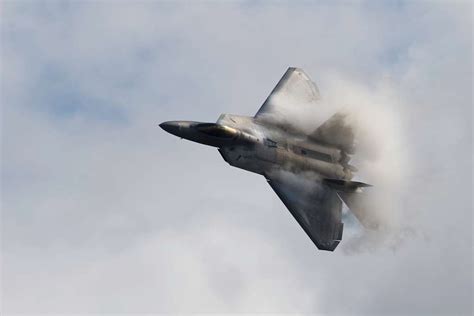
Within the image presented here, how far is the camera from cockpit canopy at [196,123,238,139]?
2751 inches

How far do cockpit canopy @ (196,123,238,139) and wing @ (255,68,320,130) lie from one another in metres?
4.96

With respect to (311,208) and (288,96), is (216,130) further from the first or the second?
(288,96)

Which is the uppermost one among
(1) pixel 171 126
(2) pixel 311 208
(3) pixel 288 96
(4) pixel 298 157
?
(3) pixel 288 96

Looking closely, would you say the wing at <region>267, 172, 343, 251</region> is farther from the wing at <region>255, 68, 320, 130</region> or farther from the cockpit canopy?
the wing at <region>255, 68, 320, 130</region>

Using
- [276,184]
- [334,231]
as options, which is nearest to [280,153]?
[276,184]

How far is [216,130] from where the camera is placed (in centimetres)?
6994

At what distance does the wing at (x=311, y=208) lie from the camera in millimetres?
72312

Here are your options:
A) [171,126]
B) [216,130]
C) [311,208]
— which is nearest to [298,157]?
[311,208]

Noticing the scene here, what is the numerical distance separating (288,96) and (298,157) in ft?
23.9

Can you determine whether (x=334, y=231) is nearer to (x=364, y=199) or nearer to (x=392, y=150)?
(x=364, y=199)

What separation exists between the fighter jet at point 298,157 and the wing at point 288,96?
3.9 inches

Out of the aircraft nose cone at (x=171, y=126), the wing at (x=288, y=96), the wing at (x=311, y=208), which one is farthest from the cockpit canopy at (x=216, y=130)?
the wing at (x=288, y=96)

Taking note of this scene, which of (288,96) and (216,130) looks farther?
(288,96)

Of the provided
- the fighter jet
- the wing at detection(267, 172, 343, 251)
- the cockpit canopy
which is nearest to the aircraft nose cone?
the fighter jet
